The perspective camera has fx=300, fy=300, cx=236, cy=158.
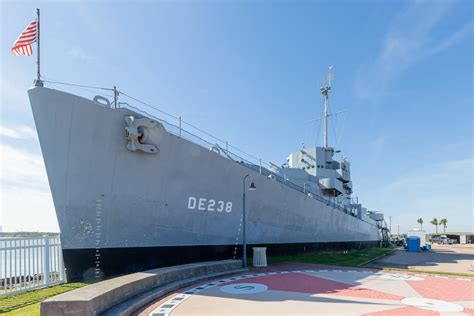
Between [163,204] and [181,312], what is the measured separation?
4.60 meters

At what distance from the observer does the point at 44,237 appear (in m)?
8.27

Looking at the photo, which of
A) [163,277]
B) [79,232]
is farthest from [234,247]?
[79,232]

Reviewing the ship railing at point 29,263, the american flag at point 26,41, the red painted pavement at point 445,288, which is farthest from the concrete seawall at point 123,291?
the american flag at point 26,41

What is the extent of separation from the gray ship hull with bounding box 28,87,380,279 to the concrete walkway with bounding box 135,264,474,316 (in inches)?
102

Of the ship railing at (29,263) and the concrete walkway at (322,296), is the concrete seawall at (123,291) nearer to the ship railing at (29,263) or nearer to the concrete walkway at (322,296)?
the concrete walkway at (322,296)

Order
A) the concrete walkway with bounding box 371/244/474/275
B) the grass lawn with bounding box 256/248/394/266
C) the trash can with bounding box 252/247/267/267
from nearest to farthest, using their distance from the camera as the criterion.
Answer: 1. the trash can with bounding box 252/247/267/267
2. the concrete walkway with bounding box 371/244/474/275
3. the grass lawn with bounding box 256/248/394/266

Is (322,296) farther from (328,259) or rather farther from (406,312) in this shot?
(328,259)

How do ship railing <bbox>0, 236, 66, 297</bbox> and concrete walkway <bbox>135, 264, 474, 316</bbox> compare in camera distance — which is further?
Result: ship railing <bbox>0, 236, 66, 297</bbox>

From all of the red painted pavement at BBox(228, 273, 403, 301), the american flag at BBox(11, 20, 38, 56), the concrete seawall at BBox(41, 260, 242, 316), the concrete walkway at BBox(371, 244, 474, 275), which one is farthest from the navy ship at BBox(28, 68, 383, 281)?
the concrete walkway at BBox(371, 244, 474, 275)

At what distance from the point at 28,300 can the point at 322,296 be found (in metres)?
6.64

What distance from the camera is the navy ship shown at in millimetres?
8359

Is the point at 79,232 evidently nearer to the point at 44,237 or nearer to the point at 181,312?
the point at 44,237

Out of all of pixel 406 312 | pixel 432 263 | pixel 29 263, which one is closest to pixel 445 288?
pixel 406 312

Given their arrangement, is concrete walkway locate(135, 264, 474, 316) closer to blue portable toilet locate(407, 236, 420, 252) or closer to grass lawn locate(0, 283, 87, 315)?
grass lawn locate(0, 283, 87, 315)
